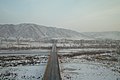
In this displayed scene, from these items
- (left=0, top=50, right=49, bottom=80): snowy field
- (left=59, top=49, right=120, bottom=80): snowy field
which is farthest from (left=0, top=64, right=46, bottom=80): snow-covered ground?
(left=59, top=49, right=120, bottom=80): snowy field

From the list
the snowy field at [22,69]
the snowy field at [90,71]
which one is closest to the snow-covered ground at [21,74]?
the snowy field at [22,69]

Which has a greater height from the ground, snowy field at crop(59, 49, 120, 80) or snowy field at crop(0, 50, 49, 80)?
snowy field at crop(0, 50, 49, 80)

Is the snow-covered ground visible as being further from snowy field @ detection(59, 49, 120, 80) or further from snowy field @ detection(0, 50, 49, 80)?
snowy field @ detection(59, 49, 120, 80)

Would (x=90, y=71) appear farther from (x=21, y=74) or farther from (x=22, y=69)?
(x=22, y=69)

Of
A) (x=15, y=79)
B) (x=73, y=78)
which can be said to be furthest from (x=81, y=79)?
(x=15, y=79)

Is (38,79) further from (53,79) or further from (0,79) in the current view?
(0,79)

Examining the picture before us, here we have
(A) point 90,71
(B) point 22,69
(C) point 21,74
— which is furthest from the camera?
(B) point 22,69

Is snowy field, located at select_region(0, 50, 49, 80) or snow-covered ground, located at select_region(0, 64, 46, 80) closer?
snow-covered ground, located at select_region(0, 64, 46, 80)

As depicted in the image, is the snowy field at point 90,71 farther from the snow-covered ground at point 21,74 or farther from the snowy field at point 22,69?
the snowy field at point 22,69

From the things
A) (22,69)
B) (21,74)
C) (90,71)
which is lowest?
(90,71)

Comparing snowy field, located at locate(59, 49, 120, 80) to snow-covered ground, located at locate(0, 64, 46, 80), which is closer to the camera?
snow-covered ground, located at locate(0, 64, 46, 80)

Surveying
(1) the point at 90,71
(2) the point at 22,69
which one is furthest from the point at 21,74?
(1) the point at 90,71
